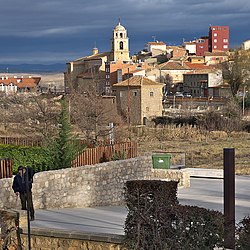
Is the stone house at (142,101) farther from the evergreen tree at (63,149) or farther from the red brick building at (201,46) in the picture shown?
the red brick building at (201,46)

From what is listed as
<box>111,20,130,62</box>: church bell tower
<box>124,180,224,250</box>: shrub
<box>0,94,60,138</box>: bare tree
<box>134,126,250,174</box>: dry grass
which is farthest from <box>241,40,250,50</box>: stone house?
<box>124,180,224,250</box>: shrub

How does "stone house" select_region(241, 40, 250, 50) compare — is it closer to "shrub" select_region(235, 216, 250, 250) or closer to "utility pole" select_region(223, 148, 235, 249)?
"utility pole" select_region(223, 148, 235, 249)

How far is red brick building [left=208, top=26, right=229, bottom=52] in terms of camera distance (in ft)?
460

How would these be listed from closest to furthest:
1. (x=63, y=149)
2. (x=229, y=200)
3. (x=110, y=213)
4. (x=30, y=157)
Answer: (x=229, y=200), (x=110, y=213), (x=30, y=157), (x=63, y=149)

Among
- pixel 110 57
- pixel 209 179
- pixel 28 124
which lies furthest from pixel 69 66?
pixel 209 179

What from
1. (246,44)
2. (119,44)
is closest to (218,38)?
(246,44)

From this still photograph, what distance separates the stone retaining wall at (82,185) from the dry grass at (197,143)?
1229cm

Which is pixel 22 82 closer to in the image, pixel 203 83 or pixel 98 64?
pixel 98 64

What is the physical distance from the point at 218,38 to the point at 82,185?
130913mm

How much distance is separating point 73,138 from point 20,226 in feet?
22.3

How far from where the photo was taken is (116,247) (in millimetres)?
9969

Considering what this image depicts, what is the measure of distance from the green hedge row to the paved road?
1950mm

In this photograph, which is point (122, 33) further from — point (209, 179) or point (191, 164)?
point (209, 179)

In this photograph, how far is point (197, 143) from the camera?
4359cm
